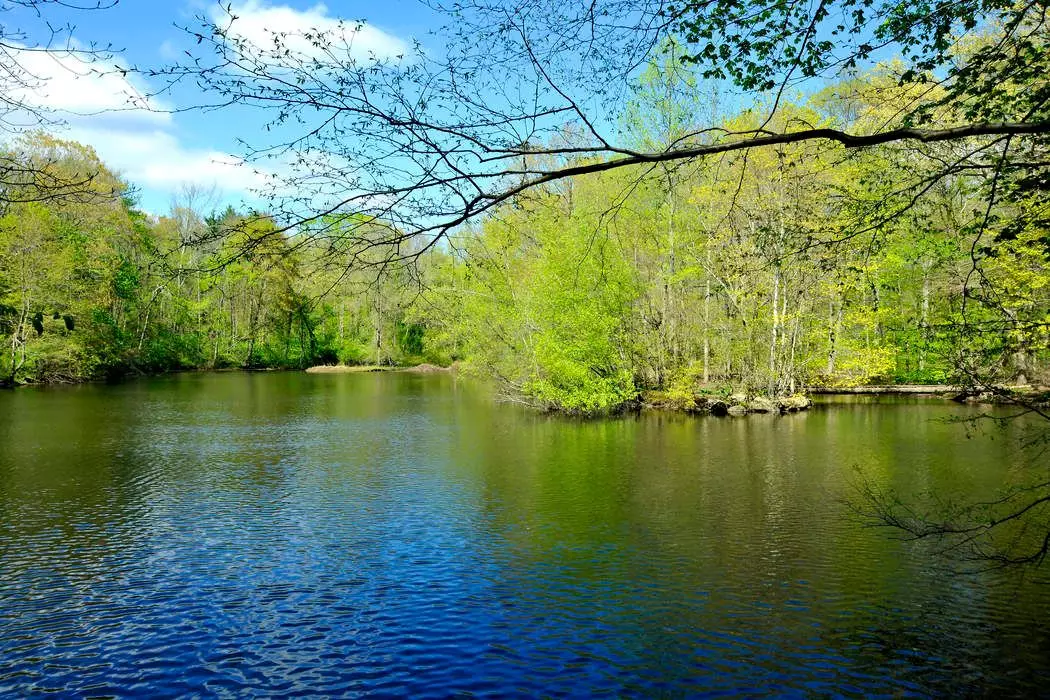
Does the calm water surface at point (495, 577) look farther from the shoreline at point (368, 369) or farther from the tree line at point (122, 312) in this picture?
the shoreline at point (368, 369)

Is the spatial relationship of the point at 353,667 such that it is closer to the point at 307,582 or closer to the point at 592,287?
the point at 307,582

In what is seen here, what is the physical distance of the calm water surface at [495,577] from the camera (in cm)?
687

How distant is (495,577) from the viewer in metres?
9.44

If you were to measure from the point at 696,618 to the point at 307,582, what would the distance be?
4775 mm

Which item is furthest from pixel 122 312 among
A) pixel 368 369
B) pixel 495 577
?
pixel 495 577

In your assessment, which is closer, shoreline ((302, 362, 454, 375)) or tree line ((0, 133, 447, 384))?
tree line ((0, 133, 447, 384))

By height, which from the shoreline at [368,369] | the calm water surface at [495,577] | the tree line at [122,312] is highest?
the tree line at [122,312]

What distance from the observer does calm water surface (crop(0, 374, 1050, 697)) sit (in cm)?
687

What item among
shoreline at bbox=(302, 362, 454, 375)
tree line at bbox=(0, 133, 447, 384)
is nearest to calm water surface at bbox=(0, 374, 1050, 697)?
tree line at bbox=(0, 133, 447, 384)

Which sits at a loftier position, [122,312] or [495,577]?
[122,312]

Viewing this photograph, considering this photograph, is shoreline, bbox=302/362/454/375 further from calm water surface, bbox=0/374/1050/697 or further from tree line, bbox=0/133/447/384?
calm water surface, bbox=0/374/1050/697

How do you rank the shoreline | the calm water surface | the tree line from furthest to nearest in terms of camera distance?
1. the shoreline
2. the tree line
3. the calm water surface

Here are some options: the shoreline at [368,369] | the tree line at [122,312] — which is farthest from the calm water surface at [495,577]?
the shoreline at [368,369]

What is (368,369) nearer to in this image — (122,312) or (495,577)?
(122,312)
